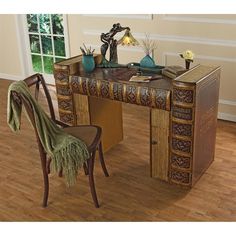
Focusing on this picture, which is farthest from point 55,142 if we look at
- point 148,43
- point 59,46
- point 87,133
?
point 59,46

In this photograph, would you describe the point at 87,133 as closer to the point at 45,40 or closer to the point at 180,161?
the point at 180,161

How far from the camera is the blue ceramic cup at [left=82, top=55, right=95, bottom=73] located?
109 inches

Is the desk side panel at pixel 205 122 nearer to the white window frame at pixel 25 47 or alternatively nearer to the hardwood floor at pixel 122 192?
the hardwood floor at pixel 122 192

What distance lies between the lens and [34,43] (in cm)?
511

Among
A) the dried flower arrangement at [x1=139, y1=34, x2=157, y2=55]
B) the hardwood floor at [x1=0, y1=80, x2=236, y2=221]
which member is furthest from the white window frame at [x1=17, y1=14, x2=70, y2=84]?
the hardwood floor at [x1=0, y1=80, x2=236, y2=221]

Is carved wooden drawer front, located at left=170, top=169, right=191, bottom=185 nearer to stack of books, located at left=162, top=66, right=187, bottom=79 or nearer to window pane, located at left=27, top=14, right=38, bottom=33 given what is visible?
stack of books, located at left=162, top=66, right=187, bottom=79

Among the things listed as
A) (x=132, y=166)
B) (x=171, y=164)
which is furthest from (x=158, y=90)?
(x=132, y=166)

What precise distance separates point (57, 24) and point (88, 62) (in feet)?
7.35

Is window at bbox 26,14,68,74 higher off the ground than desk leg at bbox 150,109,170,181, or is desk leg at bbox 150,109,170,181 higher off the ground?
window at bbox 26,14,68,74

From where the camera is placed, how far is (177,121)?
2.35m

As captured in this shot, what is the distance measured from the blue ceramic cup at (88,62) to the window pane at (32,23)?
252 centimetres

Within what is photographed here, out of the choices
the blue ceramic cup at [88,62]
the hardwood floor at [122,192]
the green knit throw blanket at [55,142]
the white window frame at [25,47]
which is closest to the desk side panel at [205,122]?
the hardwood floor at [122,192]

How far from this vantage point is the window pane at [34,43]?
5062 mm

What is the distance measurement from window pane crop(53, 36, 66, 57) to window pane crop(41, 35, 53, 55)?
0.36 ft
